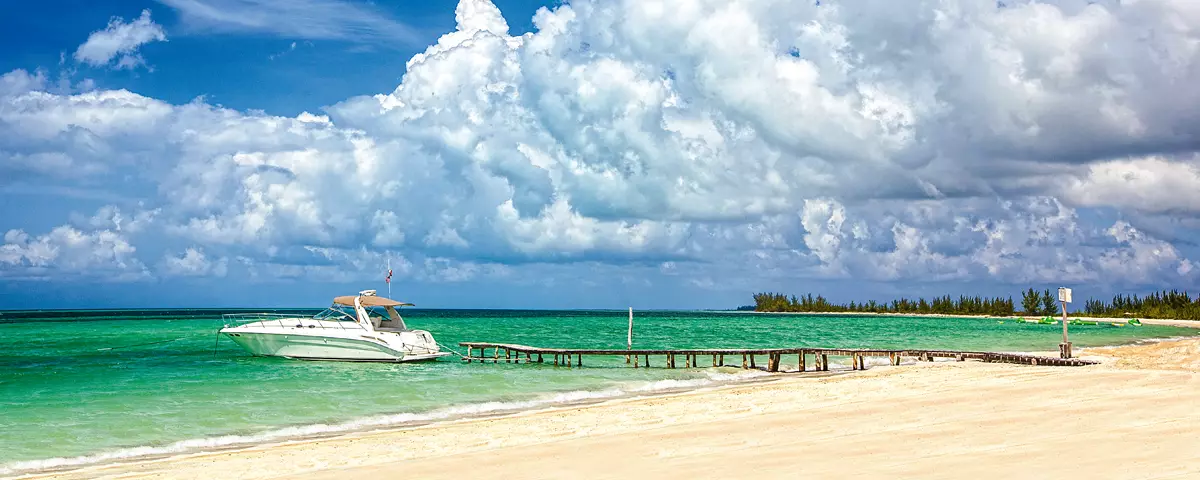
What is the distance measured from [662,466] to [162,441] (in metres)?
11.2

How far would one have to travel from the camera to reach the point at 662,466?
441 inches

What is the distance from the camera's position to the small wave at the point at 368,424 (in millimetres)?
14961

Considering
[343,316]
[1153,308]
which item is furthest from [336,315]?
[1153,308]

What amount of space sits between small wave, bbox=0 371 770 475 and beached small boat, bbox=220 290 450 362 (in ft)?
42.3

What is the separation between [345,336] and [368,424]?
59.7 feet

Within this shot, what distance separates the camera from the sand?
10.5 m

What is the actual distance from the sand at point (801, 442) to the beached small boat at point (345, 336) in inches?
702

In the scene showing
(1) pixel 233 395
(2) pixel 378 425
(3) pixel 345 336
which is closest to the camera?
(2) pixel 378 425

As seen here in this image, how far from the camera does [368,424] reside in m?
18.9

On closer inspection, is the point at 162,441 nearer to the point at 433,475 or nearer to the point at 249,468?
the point at 249,468

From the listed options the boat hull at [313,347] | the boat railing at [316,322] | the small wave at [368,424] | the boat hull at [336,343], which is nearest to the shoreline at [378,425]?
the small wave at [368,424]

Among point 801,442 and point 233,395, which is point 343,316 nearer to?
point 233,395

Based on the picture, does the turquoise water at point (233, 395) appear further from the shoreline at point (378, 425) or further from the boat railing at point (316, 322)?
the boat railing at point (316, 322)

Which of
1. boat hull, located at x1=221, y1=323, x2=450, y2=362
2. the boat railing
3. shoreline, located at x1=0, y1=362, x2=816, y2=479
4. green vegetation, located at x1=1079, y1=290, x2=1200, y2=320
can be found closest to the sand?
shoreline, located at x1=0, y1=362, x2=816, y2=479
